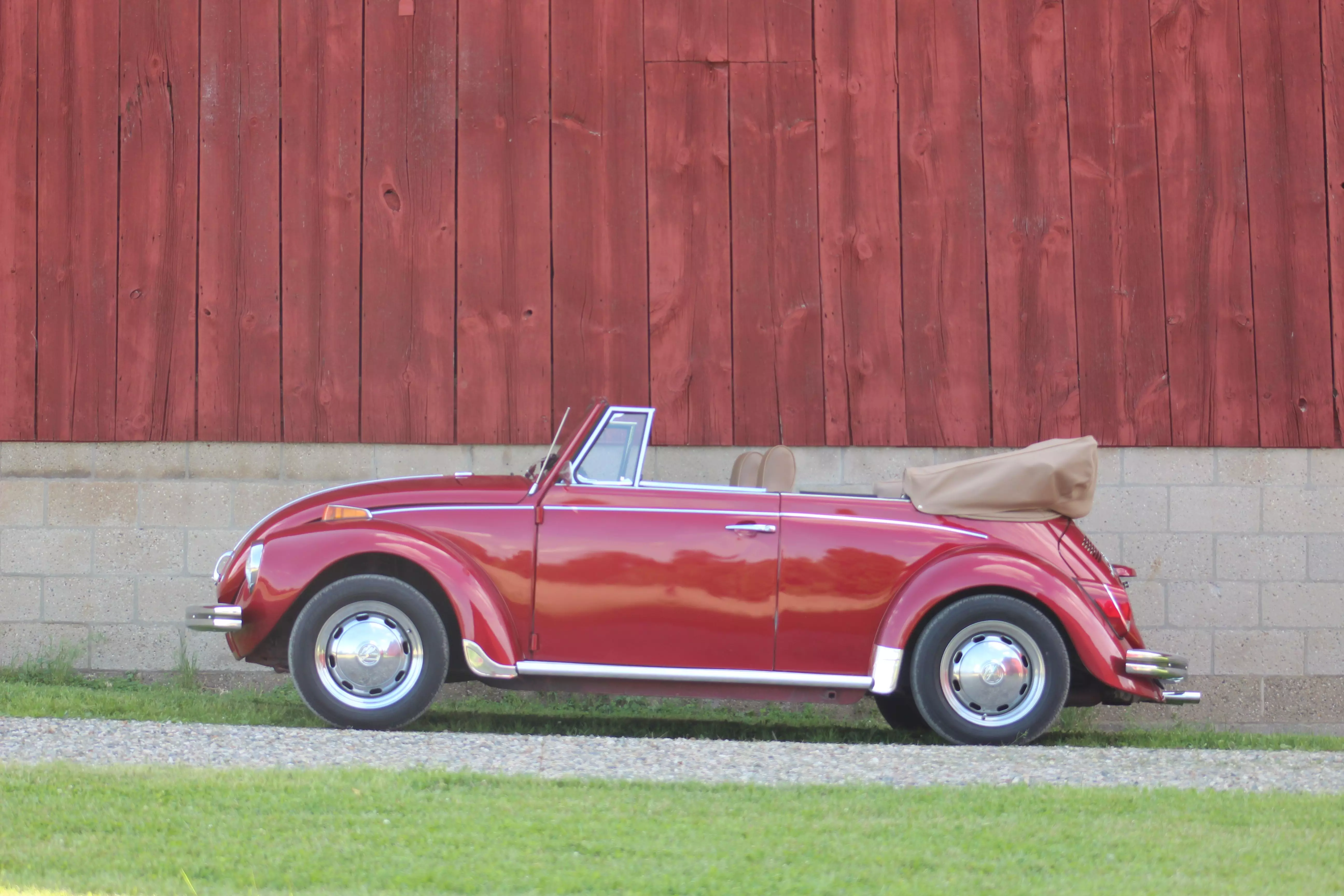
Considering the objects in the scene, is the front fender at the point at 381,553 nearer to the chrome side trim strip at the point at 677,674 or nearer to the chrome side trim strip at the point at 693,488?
the chrome side trim strip at the point at 677,674

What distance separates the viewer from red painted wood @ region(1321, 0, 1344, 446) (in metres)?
8.63

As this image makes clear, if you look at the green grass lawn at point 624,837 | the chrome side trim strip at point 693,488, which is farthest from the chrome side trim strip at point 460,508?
the green grass lawn at point 624,837

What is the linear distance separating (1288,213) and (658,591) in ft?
16.5

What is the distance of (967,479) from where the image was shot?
21.6 ft

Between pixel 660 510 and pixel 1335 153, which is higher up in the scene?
pixel 1335 153

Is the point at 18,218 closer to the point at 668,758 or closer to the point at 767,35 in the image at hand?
the point at 767,35

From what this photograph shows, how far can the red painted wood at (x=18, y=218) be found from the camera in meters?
8.54

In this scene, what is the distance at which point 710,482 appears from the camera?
333 inches

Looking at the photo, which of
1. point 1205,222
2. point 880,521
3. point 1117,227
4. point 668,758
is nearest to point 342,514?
point 668,758

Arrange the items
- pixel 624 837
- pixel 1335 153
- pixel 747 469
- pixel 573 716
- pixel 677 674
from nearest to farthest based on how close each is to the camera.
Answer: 1. pixel 624 837
2. pixel 677 674
3. pixel 747 469
4. pixel 573 716
5. pixel 1335 153

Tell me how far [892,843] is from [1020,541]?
261 centimetres

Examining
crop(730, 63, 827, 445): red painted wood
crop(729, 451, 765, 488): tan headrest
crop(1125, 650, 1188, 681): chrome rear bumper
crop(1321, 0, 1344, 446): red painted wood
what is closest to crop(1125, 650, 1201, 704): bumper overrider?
crop(1125, 650, 1188, 681): chrome rear bumper

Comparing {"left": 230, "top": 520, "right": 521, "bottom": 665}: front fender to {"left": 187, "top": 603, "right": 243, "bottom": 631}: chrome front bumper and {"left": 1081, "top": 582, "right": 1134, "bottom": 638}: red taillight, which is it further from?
{"left": 1081, "top": 582, "right": 1134, "bottom": 638}: red taillight

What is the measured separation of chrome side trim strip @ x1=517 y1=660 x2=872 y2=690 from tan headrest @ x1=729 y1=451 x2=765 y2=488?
3.51 feet
